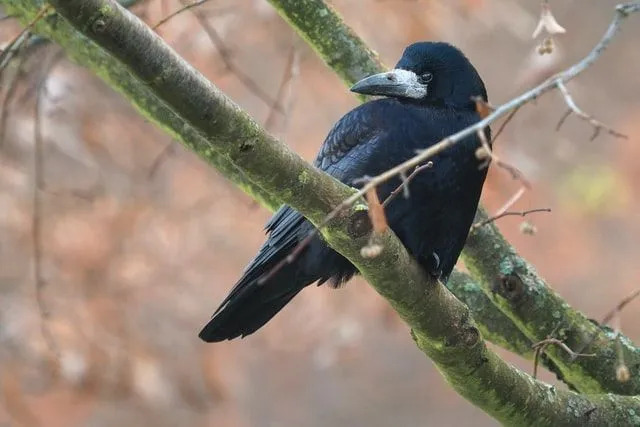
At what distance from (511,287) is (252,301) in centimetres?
73

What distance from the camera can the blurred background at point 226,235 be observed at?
15.2 ft

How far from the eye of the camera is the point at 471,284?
3320mm

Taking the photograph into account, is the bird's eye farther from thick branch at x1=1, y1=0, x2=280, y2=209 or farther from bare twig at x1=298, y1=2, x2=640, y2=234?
bare twig at x1=298, y1=2, x2=640, y2=234

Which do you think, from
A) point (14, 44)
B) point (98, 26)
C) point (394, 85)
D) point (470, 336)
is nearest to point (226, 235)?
point (394, 85)

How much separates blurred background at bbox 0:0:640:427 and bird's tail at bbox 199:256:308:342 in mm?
762

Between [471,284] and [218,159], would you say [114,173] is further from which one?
[471,284]

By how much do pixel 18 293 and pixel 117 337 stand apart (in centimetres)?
50

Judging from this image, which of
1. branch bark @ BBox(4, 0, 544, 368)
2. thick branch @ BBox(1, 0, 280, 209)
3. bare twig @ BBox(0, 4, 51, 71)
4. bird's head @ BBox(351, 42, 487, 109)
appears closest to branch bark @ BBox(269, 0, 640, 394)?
branch bark @ BBox(4, 0, 544, 368)

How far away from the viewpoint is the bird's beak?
10.0ft

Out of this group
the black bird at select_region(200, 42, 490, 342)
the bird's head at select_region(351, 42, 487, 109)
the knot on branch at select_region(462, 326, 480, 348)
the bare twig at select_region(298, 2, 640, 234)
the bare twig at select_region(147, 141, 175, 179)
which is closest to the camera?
Answer: the bare twig at select_region(298, 2, 640, 234)

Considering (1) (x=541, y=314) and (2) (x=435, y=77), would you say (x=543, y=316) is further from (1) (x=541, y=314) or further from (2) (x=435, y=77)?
(2) (x=435, y=77)

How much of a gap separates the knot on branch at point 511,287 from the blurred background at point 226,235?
1.05 m

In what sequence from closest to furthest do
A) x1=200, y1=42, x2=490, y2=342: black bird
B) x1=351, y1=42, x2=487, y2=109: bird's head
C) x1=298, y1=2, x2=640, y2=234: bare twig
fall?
x1=298, y1=2, x2=640, y2=234: bare twig
x1=200, y1=42, x2=490, y2=342: black bird
x1=351, y1=42, x2=487, y2=109: bird's head

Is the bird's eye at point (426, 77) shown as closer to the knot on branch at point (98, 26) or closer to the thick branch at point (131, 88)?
the thick branch at point (131, 88)
